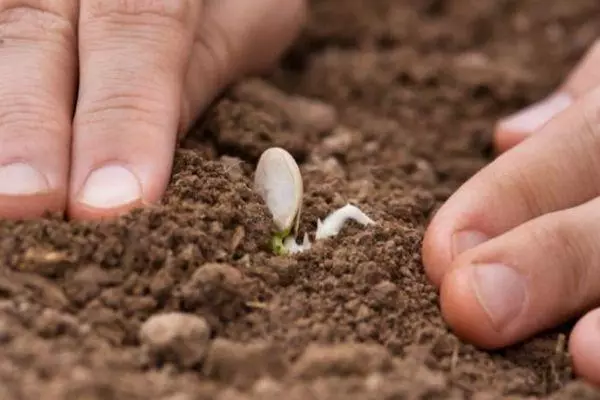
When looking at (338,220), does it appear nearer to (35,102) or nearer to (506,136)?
(35,102)

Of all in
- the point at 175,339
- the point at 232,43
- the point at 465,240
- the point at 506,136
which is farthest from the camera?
the point at 506,136

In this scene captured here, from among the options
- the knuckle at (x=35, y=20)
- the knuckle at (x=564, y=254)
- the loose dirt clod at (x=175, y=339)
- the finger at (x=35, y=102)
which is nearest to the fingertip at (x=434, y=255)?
the knuckle at (x=564, y=254)

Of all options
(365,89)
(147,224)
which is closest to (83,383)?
(147,224)

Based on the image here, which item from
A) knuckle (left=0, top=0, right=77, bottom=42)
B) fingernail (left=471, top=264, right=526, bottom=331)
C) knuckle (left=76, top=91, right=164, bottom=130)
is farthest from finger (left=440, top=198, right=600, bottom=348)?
knuckle (left=0, top=0, right=77, bottom=42)

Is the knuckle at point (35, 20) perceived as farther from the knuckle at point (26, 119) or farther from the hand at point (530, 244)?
the hand at point (530, 244)

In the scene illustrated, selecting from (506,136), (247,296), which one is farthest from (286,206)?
(506,136)

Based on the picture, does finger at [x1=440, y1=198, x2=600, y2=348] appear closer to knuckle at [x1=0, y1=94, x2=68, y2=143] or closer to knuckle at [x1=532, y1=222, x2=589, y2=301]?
knuckle at [x1=532, y1=222, x2=589, y2=301]
